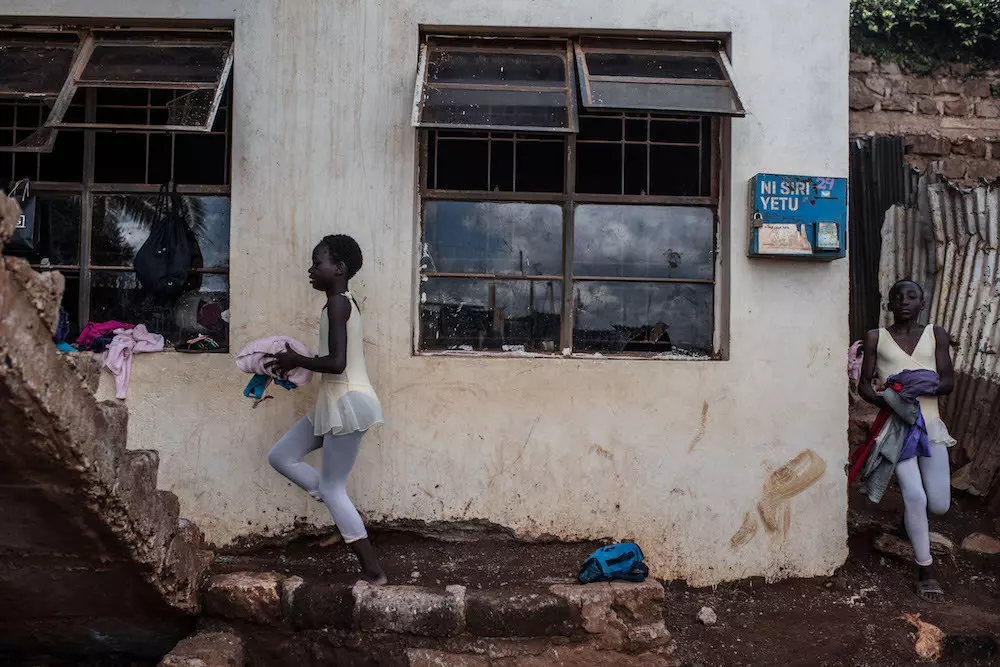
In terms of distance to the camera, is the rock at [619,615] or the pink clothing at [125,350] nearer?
the rock at [619,615]

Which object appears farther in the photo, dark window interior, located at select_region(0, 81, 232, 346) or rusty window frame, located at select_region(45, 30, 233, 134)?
dark window interior, located at select_region(0, 81, 232, 346)

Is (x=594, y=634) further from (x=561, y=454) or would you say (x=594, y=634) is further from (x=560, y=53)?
(x=560, y=53)

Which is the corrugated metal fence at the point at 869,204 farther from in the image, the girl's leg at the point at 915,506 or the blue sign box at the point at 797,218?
the girl's leg at the point at 915,506

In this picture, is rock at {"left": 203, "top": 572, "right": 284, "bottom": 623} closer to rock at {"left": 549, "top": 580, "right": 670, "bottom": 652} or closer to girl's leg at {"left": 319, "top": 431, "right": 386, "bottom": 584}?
girl's leg at {"left": 319, "top": 431, "right": 386, "bottom": 584}

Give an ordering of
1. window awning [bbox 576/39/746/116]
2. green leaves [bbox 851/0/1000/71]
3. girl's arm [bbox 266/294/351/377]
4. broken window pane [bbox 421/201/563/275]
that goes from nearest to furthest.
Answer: girl's arm [bbox 266/294/351/377] → window awning [bbox 576/39/746/116] → broken window pane [bbox 421/201/563/275] → green leaves [bbox 851/0/1000/71]

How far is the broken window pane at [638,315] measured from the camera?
5195mm

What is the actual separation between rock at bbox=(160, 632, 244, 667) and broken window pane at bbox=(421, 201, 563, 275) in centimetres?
238

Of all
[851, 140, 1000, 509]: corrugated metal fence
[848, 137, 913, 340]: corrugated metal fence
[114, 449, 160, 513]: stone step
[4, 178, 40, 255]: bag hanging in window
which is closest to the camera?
[114, 449, 160, 513]: stone step

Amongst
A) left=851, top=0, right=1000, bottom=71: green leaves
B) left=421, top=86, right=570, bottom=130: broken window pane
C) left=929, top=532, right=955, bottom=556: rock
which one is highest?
left=851, top=0, right=1000, bottom=71: green leaves

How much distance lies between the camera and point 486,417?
4961 mm

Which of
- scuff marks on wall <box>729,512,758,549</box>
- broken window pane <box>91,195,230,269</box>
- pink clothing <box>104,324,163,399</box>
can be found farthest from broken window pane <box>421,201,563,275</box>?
scuff marks on wall <box>729,512,758,549</box>

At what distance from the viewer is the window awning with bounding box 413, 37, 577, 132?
185 inches

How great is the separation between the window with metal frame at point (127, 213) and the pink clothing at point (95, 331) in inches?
4.8

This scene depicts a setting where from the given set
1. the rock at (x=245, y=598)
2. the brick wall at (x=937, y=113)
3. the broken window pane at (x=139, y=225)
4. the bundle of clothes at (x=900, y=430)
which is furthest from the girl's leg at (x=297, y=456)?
the brick wall at (x=937, y=113)
